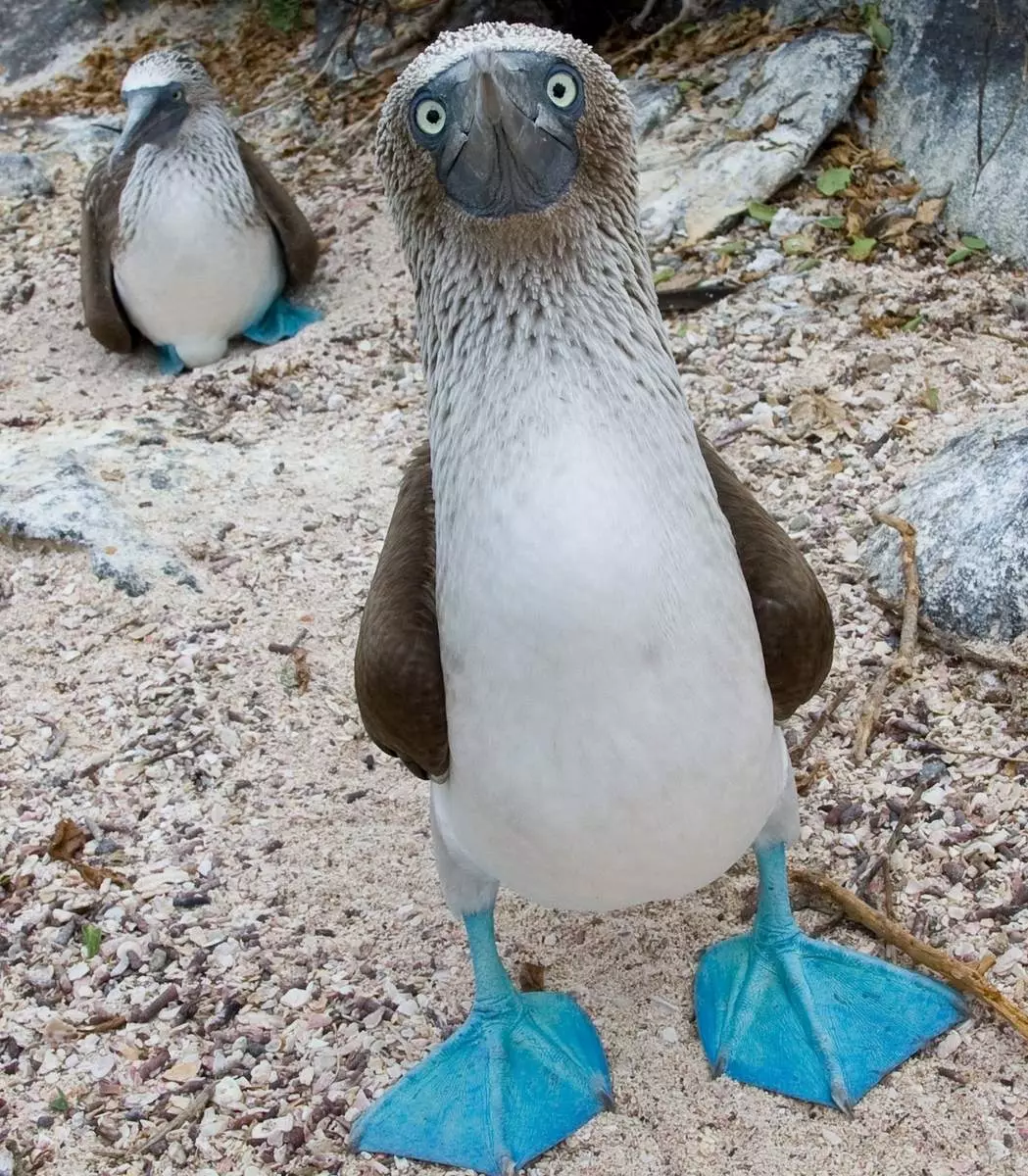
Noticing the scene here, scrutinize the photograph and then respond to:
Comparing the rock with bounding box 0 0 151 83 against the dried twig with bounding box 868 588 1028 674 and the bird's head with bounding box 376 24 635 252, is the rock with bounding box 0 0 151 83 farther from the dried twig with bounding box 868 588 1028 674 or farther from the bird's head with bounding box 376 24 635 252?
the bird's head with bounding box 376 24 635 252

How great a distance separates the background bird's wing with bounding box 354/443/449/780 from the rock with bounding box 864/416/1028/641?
1816mm

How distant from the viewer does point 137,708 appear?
14.8ft

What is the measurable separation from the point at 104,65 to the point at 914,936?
9449mm

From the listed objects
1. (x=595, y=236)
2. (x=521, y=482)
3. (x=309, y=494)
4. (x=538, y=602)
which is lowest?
(x=309, y=494)

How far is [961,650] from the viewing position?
407cm

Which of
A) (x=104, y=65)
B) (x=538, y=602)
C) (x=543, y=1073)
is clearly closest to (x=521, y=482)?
(x=538, y=602)

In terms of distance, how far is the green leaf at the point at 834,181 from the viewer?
6.35 metres

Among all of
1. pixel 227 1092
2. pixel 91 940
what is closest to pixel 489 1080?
pixel 227 1092

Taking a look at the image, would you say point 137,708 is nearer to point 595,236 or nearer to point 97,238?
point 595,236

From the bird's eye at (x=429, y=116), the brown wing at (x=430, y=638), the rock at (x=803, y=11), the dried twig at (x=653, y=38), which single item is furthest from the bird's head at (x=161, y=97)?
the bird's eye at (x=429, y=116)

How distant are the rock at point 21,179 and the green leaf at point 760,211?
488cm

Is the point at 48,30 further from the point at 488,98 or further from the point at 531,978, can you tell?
the point at 488,98

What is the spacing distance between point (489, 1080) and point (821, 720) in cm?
146

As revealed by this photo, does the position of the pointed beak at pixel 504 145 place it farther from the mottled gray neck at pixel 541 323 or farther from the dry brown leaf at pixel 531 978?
the dry brown leaf at pixel 531 978
